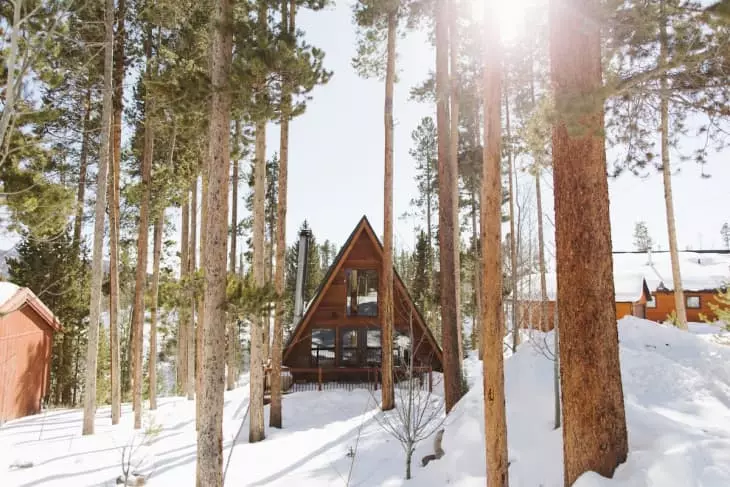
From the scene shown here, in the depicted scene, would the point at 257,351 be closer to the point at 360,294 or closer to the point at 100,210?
the point at 100,210

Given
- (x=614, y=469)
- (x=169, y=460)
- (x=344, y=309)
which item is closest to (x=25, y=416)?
(x=169, y=460)

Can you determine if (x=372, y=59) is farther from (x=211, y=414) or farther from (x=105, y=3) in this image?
(x=211, y=414)

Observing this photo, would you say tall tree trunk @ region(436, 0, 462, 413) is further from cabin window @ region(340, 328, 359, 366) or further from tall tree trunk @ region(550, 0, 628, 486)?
cabin window @ region(340, 328, 359, 366)

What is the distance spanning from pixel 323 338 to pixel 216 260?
37.4 ft

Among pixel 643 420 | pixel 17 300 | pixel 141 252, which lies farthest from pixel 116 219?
pixel 643 420

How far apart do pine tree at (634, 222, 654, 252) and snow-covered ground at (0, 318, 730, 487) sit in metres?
69.3

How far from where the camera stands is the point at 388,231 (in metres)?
11.7

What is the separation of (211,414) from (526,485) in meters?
4.29

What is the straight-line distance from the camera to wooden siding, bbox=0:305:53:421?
13.6 meters

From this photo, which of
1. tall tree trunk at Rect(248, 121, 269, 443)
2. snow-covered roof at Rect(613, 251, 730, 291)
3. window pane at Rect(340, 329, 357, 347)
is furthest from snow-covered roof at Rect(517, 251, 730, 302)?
tall tree trunk at Rect(248, 121, 269, 443)

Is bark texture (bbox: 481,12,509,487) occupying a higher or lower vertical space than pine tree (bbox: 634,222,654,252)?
lower

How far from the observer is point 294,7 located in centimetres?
1096

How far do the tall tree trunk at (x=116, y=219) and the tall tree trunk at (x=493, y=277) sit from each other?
→ 10041 millimetres

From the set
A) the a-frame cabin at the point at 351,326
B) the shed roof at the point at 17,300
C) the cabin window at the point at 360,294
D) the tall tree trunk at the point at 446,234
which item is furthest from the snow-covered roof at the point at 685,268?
the shed roof at the point at 17,300
